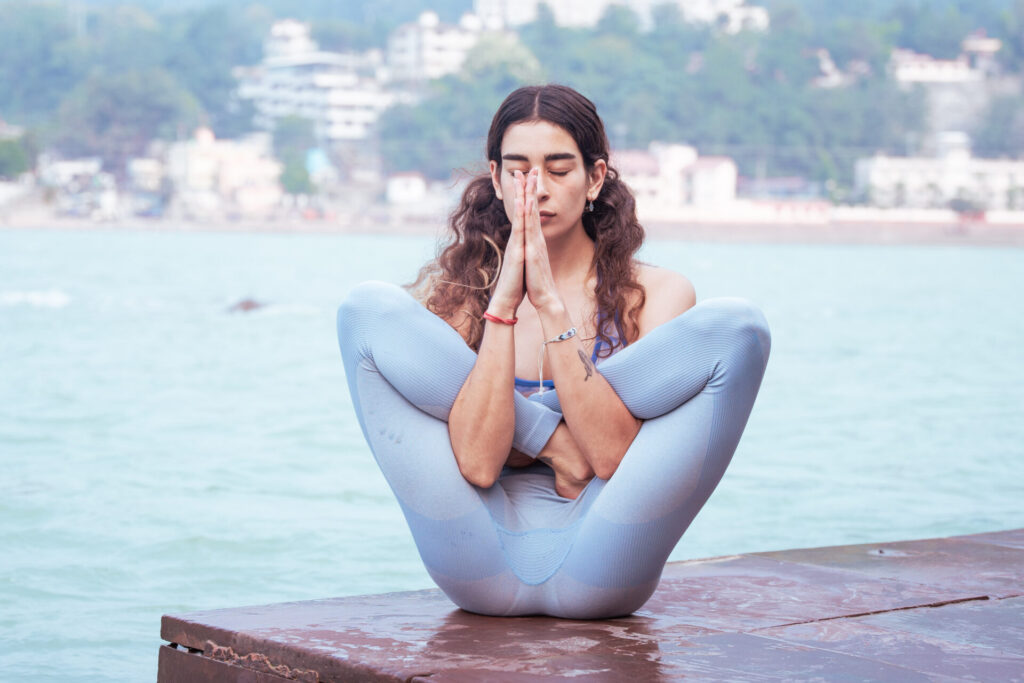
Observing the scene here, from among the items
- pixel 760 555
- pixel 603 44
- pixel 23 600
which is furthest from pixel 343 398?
pixel 603 44

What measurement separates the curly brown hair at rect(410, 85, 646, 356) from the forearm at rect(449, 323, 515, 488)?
27 cm

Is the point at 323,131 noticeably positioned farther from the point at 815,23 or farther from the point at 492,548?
the point at 492,548

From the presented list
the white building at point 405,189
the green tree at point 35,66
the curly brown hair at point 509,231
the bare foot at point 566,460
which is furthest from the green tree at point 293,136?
the bare foot at point 566,460

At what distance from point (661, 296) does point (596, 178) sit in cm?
26

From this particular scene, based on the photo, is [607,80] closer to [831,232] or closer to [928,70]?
[928,70]

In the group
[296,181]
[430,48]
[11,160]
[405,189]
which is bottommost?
[405,189]

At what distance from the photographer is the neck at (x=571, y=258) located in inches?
105

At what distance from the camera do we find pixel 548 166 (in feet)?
8.20

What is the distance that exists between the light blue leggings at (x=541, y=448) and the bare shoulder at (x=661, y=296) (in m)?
0.25

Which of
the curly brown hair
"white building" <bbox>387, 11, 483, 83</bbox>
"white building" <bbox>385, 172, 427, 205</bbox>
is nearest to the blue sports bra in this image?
the curly brown hair

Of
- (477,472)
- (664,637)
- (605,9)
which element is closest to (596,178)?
(477,472)

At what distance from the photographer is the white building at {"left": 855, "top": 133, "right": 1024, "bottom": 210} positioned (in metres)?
78.9

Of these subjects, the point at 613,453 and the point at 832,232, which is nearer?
the point at 613,453

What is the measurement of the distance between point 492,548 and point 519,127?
770mm
